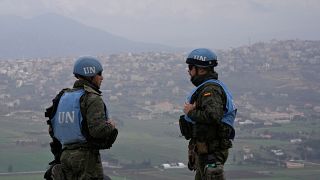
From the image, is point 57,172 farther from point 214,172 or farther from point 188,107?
point 214,172

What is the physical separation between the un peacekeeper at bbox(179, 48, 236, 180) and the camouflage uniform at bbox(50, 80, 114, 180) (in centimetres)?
89

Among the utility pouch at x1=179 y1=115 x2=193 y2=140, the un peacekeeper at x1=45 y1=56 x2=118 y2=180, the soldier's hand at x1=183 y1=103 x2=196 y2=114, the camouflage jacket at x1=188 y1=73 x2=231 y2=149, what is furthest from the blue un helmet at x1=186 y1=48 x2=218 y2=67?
the un peacekeeper at x1=45 y1=56 x2=118 y2=180

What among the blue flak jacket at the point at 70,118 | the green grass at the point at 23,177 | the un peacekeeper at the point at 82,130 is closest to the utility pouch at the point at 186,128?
the un peacekeeper at the point at 82,130

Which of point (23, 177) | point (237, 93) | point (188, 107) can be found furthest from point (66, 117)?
point (237, 93)

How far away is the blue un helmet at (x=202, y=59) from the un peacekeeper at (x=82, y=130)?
1.07m

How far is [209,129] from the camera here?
5738 millimetres

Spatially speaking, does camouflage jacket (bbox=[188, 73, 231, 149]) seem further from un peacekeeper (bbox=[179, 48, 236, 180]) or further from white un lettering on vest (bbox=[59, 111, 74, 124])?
white un lettering on vest (bbox=[59, 111, 74, 124])

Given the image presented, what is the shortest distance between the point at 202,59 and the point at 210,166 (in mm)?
1147

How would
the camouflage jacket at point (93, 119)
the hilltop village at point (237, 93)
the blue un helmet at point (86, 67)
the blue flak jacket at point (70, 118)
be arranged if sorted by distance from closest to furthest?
the camouflage jacket at point (93, 119)
the blue flak jacket at point (70, 118)
the blue un helmet at point (86, 67)
the hilltop village at point (237, 93)

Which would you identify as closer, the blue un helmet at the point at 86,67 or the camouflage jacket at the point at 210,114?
the camouflage jacket at the point at 210,114

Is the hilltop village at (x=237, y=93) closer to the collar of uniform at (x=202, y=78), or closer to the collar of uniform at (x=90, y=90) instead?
the collar of uniform at (x=202, y=78)

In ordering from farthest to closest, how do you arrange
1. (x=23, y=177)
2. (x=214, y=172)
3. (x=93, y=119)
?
1. (x=23, y=177)
2. (x=214, y=172)
3. (x=93, y=119)

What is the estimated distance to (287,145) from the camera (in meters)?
53.8

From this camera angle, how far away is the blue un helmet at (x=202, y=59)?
5926 millimetres
